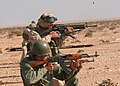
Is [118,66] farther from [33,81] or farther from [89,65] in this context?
[33,81]

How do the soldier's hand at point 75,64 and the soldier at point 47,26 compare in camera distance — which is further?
the soldier at point 47,26

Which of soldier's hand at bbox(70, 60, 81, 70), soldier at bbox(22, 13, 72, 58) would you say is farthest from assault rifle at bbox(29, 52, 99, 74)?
soldier at bbox(22, 13, 72, 58)

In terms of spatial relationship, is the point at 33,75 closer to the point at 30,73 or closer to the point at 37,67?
the point at 30,73

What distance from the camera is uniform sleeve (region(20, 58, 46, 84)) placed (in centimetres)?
536

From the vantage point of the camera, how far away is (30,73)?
5383mm

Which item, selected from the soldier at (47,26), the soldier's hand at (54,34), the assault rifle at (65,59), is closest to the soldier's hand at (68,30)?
the soldier at (47,26)

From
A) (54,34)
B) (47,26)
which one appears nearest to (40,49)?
(47,26)

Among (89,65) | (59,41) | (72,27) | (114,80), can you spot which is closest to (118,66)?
(89,65)

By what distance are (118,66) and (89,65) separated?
1.22 meters

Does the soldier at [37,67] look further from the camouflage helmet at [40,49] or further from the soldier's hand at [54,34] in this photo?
the soldier's hand at [54,34]

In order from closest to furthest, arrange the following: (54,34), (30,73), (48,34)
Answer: (30,73), (48,34), (54,34)

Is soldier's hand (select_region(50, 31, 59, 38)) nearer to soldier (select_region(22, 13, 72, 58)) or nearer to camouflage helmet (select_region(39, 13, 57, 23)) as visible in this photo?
soldier (select_region(22, 13, 72, 58))

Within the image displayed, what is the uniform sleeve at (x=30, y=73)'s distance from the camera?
17.6 ft

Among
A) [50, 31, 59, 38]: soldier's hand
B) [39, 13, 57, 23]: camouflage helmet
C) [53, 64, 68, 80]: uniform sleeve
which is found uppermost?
[39, 13, 57, 23]: camouflage helmet
